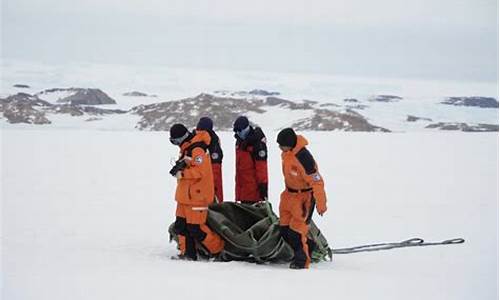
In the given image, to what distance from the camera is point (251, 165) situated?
658cm

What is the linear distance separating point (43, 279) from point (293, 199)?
1.93m

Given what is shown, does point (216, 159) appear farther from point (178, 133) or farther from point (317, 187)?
point (317, 187)

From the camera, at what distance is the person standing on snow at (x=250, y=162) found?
6473 millimetres

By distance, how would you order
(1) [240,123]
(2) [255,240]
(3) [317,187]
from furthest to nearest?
(1) [240,123], (2) [255,240], (3) [317,187]

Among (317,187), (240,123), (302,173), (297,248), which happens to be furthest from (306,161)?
(240,123)

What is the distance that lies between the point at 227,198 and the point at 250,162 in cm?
347

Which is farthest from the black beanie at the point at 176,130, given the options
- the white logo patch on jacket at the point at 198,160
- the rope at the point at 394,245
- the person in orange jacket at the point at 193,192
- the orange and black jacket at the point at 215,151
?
the rope at the point at 394,245

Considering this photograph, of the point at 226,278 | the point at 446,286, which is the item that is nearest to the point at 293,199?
the point at 226,278

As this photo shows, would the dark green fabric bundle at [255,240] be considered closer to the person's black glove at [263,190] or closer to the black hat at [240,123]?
the person's black glove at [263,190]

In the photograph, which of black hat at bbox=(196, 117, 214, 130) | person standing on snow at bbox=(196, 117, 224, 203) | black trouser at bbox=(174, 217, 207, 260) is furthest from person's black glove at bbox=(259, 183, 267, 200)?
black trouser at bbox=(174, 217, 207, 260)

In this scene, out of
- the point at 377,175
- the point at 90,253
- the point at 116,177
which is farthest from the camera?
the point at 377,175

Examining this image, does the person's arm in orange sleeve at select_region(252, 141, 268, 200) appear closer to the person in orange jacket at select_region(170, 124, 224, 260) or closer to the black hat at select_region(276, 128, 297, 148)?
the person in orange jacket at select_region(170, 124, 224, 260)

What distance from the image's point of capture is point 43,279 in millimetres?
4656

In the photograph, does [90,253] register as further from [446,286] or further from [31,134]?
[31,134]
